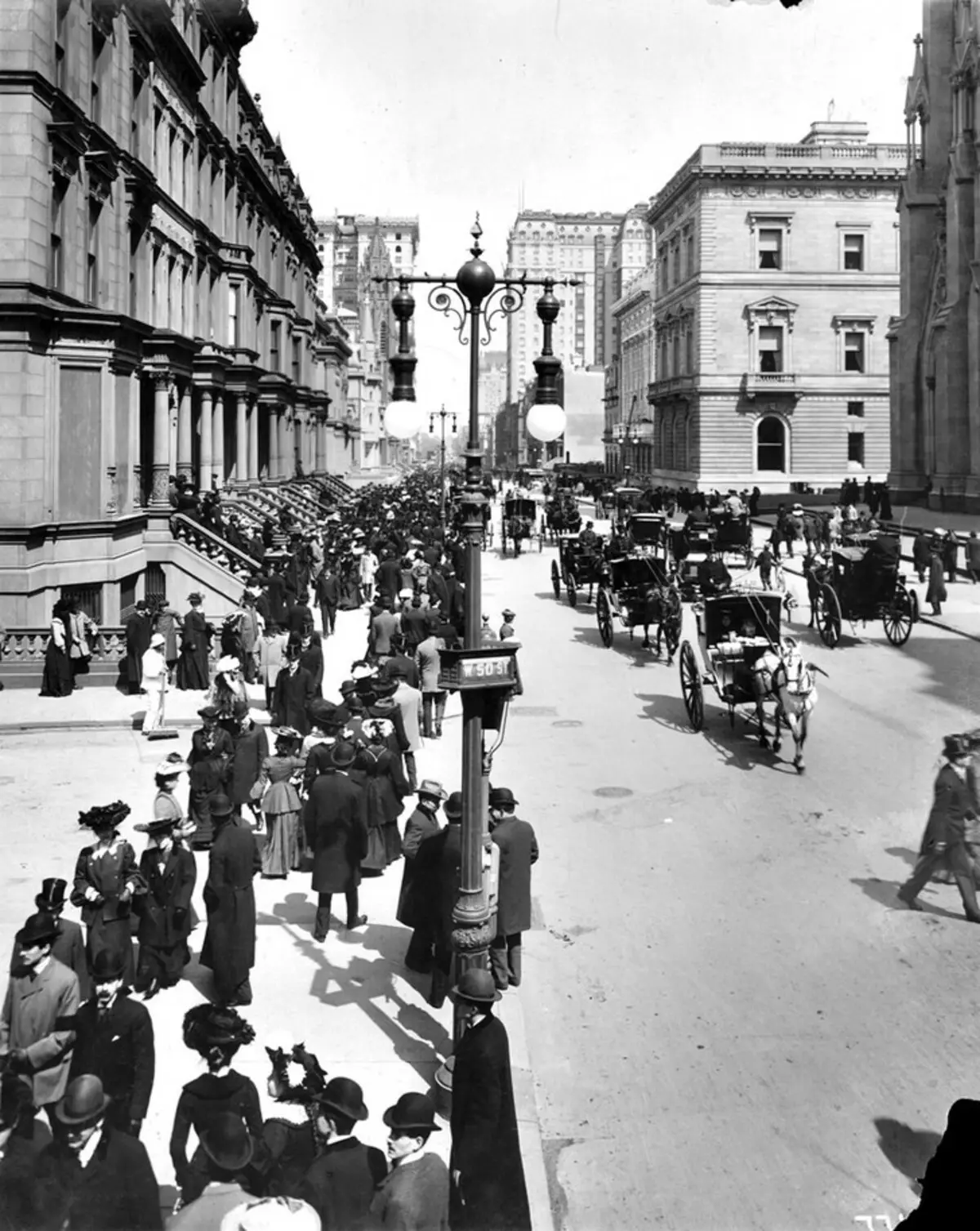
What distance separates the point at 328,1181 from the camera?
15.6 feet

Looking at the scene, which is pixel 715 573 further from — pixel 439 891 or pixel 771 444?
pixel 771 444

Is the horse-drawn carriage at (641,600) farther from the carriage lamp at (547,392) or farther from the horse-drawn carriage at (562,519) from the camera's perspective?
the horse-drawn carriage at (562,519)

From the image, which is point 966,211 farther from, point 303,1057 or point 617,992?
point 303,1057

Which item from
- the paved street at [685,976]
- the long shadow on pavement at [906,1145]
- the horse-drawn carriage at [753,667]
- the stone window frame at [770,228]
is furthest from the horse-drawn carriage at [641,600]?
the stone window frame at [770,228]

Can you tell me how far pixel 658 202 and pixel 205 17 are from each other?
4372 cm

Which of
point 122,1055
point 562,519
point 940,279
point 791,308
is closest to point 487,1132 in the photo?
point 122,1055

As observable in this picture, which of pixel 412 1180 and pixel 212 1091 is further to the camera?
pixel 212 1091

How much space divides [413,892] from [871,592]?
16.3 metres

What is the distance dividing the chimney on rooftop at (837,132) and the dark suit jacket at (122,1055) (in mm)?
81566

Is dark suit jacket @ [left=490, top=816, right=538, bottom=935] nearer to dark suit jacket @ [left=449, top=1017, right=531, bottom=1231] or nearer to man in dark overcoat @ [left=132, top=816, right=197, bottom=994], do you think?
man in dark overcoat @ [left=132, top=816, right=197, bottom=994]

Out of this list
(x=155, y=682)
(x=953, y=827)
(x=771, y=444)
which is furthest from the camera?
(x=771, y=444)

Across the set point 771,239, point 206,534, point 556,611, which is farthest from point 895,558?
point 771,239

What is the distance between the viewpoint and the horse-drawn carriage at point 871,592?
874 inches

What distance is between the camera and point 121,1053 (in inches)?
228
